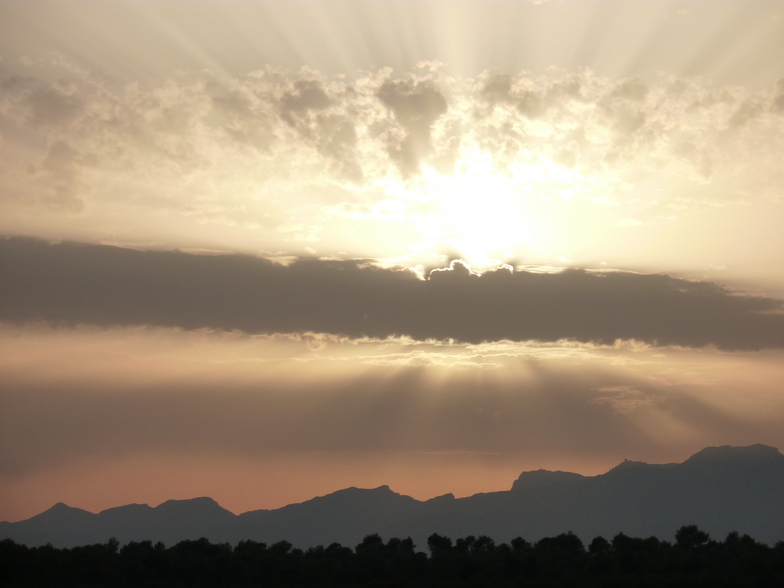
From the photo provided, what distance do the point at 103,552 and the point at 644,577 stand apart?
10091cm

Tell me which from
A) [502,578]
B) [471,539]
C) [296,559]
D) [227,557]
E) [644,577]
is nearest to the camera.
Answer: [644,577]

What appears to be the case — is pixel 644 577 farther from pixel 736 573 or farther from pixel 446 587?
pixel 446 587

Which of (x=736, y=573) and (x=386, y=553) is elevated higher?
(x=736, y=573)

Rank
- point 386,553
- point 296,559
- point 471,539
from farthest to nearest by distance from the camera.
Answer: point 471,539 < point 386,553 < point 296,559

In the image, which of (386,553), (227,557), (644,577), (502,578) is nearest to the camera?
(644,577)

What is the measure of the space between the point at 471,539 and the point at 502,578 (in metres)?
68.6

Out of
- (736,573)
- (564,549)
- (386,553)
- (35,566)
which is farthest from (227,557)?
(736,573)

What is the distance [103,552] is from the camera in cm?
14262

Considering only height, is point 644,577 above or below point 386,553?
above

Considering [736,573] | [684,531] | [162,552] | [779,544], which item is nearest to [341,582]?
[162,552]

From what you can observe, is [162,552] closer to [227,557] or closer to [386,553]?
[227,557]

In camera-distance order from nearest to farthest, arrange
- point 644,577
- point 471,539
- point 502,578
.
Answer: point 644,577
point 502,578
point 471,539

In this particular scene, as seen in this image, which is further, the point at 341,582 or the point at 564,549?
the point at 564,549

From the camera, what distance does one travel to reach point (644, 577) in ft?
342
